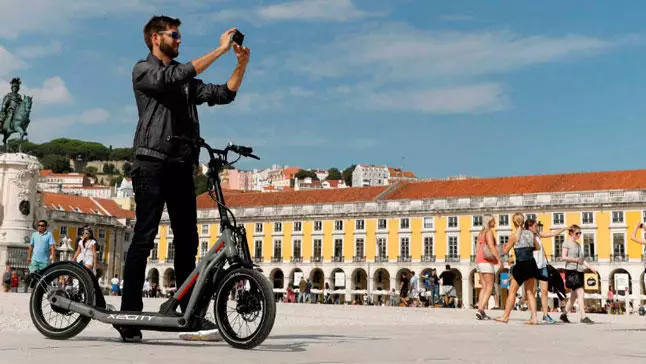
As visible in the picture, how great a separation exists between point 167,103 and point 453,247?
2176 inches

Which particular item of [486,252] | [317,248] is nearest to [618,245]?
[317,248]

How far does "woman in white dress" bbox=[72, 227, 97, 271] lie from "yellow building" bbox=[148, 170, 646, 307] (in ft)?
121

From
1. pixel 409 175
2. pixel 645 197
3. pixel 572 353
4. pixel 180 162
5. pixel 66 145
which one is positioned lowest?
pixel 572 353

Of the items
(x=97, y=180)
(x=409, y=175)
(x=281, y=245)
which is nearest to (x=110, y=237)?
(x=281, y=245)

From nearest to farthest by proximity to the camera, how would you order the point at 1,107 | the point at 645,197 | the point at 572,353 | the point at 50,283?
the point at 572,353
the point at 50,283
the point at 1,107
the point at 645,197

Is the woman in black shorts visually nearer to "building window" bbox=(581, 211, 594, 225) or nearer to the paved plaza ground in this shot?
the paved plaza ground

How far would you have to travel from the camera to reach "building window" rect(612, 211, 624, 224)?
2098 inches

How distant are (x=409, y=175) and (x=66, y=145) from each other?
308 feet

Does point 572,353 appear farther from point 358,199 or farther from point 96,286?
point 358,199

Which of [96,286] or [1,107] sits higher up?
[1,107]

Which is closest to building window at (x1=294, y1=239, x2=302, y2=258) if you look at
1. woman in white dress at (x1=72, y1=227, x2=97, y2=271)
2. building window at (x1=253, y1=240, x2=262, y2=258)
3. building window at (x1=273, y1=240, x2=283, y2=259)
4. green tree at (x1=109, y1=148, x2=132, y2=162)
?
building window at (x1=273, y1=240, x2=283, y2=259)

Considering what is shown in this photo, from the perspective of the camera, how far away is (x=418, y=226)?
200 feet

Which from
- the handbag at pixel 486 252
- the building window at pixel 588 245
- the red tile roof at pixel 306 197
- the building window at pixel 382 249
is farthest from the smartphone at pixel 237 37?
the red tile roof at pixel 306 197

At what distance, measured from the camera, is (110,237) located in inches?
2886
